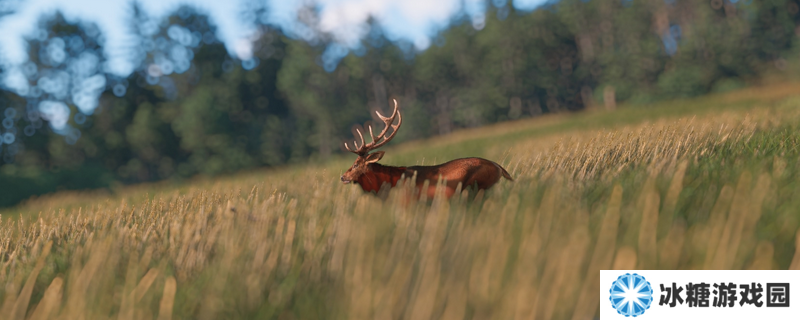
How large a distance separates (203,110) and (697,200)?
43909 millimetres

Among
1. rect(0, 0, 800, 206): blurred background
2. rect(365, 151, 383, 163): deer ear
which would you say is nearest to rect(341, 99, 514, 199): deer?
rect(365, 151, 383, 163): deer ear

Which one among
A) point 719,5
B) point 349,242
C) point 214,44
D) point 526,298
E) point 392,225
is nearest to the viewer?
point 526,298

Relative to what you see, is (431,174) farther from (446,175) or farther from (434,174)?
(446,175)

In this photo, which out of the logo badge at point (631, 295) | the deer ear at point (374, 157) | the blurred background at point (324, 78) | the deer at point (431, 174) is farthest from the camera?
the blurred background at point (324, 78)

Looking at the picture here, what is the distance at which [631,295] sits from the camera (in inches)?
99.2

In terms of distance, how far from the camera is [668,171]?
409 cm

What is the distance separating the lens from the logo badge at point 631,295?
8.09ft

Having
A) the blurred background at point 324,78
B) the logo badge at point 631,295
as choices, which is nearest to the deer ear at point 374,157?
the logo badge at point 631,295

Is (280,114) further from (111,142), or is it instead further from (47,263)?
(47,263)

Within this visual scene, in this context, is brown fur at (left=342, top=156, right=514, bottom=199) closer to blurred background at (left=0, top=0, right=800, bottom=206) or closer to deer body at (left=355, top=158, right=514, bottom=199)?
deer body at (left=355, top=158, right=514, bottom=199)

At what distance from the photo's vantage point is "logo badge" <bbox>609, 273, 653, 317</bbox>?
2.46 m

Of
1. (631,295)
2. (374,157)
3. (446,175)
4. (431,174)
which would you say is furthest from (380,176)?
(631,295)

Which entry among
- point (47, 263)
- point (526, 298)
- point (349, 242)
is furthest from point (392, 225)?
point (47, 263)

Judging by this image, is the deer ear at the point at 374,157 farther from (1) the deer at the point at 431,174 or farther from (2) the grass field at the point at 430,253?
(2) the grass field at the point at 430,253
